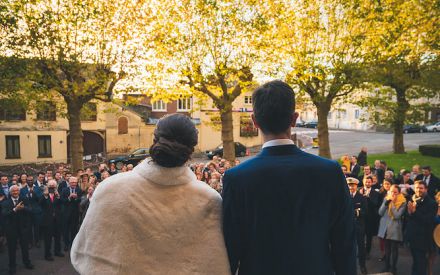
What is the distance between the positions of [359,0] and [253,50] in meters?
5.80

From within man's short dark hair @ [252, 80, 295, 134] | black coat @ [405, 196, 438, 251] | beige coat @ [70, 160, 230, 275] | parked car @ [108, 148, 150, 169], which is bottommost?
parked car @ [108, 148, 150, 169]

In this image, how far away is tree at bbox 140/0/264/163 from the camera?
55.9 feet

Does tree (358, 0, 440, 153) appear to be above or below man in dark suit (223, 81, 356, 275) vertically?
above

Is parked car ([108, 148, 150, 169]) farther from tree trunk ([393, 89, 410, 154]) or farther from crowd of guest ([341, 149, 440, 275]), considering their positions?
crowd of guest ([341, 149, 440, 275])

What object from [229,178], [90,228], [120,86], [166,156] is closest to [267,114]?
[229,178]

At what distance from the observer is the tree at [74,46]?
1552 cm

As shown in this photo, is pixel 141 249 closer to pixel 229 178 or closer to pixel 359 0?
pixel 229 178

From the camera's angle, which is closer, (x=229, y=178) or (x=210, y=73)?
(x=229, y=178)

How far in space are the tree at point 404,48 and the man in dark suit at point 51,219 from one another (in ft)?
51.5

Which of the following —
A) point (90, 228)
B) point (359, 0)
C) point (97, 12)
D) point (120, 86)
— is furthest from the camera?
point (120, 86)

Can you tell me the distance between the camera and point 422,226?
747 centimetres

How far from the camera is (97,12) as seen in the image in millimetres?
15820

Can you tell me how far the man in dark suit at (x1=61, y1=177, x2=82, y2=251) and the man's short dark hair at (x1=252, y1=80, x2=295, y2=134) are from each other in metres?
9.53

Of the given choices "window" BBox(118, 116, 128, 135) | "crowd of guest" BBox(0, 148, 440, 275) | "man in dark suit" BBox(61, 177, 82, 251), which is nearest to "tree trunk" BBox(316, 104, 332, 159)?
"crowd of guest" BBox(0, 148, 440, 275)
